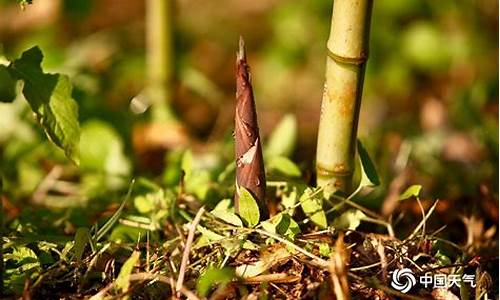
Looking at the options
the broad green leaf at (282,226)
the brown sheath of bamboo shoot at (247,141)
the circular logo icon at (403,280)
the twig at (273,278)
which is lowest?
the circular logo icon at (403,280)

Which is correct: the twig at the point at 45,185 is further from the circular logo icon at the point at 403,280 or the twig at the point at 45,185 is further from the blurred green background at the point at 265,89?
the circular logo icon at the point at 403,280

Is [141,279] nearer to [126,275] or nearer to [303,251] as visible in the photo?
[126,275]

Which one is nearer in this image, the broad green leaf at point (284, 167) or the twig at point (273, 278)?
the twig at point (273, 278)

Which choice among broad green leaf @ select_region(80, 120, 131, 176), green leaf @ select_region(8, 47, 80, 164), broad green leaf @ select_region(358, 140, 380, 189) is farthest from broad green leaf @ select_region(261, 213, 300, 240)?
broad green leaf @ select_region(80, 120, 131, 176)

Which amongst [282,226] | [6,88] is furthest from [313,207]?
[6,88]

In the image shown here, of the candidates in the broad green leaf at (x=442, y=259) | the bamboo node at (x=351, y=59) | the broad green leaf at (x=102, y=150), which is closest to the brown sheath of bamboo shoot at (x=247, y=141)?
the bamboo node at (x=351, y=59)

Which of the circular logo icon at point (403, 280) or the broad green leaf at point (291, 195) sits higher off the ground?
the broad green leaf at point (291, 195)
